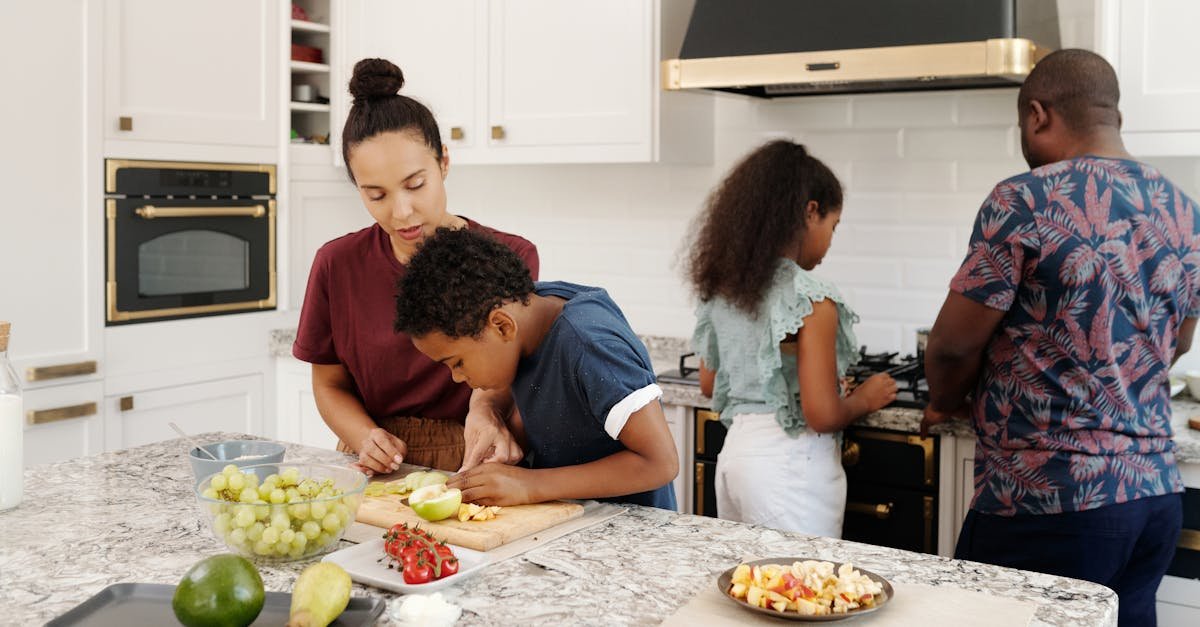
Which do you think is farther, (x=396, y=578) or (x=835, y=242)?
(x=835, y=242)

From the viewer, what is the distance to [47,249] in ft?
10.1

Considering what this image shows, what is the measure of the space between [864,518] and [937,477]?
206 millimetres

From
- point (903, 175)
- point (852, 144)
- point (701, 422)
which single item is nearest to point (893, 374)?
point (701, 422)

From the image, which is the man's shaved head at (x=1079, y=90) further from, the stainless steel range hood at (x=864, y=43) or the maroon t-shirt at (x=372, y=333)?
the maroon t-shirt at (x=372, y=333)

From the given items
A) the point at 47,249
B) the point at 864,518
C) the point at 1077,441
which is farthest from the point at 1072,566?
the point at 47,249

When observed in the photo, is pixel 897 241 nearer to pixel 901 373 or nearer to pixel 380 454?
pixel 901 373

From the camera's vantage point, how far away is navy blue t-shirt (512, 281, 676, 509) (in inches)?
64.7

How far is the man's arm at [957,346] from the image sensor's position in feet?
6.94

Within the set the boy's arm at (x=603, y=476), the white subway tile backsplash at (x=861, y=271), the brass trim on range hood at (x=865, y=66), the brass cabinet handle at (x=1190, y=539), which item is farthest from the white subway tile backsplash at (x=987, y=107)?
the boy's arm at (x=603, y=476)

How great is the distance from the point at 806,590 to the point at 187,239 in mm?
2641

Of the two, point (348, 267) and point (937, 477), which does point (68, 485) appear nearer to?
point (348, 267)

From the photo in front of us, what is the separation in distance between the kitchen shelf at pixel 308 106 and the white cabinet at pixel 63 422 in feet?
3.48

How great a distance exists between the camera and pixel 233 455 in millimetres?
1773

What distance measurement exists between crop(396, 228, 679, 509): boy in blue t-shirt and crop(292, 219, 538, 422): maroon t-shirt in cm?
38
